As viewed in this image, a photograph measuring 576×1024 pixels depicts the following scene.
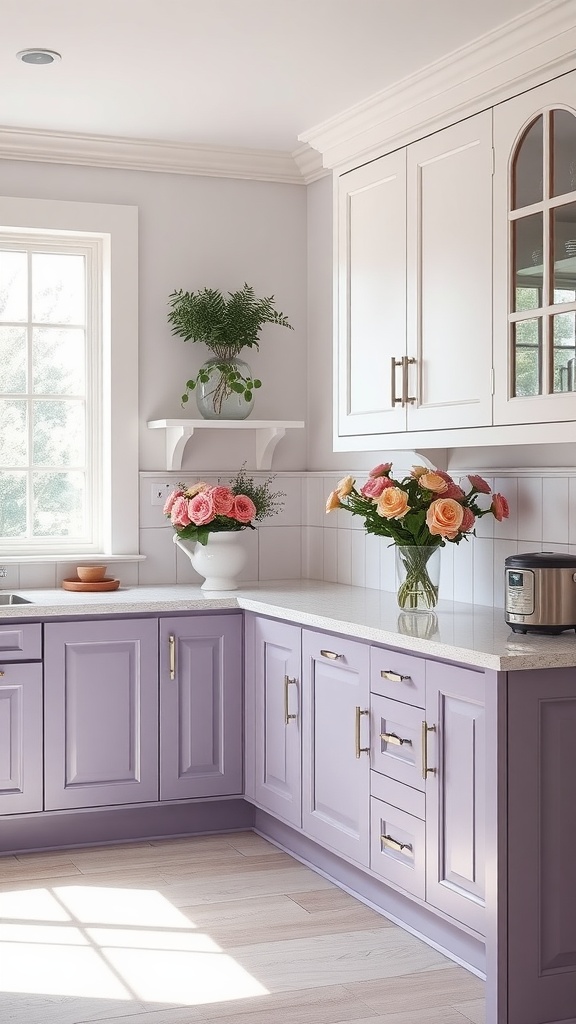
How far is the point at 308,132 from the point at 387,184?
1.88 ft

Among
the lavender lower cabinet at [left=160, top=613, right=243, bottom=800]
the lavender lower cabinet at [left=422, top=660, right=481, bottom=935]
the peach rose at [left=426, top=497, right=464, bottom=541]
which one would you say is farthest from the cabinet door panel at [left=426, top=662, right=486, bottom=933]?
the lavender lower cabinet at [left=160, top=613, right=243, bottom=800]

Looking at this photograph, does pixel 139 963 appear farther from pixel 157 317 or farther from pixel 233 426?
pixel 157 317

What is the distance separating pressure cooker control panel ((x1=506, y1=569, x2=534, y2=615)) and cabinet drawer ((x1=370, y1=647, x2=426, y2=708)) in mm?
261

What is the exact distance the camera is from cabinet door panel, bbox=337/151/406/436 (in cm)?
355

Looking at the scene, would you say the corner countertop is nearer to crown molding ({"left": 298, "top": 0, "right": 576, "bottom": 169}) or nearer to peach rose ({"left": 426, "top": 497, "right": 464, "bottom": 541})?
peach rose ({"left": 426, "top": 497, "right": 464, "bottom": 541})

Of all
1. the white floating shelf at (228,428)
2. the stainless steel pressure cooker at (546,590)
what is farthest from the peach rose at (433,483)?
the white floating shelf at (228,428)

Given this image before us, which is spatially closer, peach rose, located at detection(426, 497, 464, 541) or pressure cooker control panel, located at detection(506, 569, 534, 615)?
pressure cooker control panel, located at detection(506, 569, 534, 615)

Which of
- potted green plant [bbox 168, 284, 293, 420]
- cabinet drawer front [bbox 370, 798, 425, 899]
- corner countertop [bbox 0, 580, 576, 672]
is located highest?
potted green plant [bbox 168, 284, 293, 420]

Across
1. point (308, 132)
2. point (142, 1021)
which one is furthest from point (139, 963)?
point (308, 132)

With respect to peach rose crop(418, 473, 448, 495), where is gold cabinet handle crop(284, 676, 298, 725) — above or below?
below

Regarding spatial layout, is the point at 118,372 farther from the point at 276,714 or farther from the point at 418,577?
the point at 418,577

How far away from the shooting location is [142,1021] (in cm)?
264

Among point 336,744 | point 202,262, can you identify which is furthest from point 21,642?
point 202,262

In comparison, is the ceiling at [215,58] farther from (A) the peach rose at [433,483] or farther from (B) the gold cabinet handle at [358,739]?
(B) the gold cabinet handle at [358,739]
